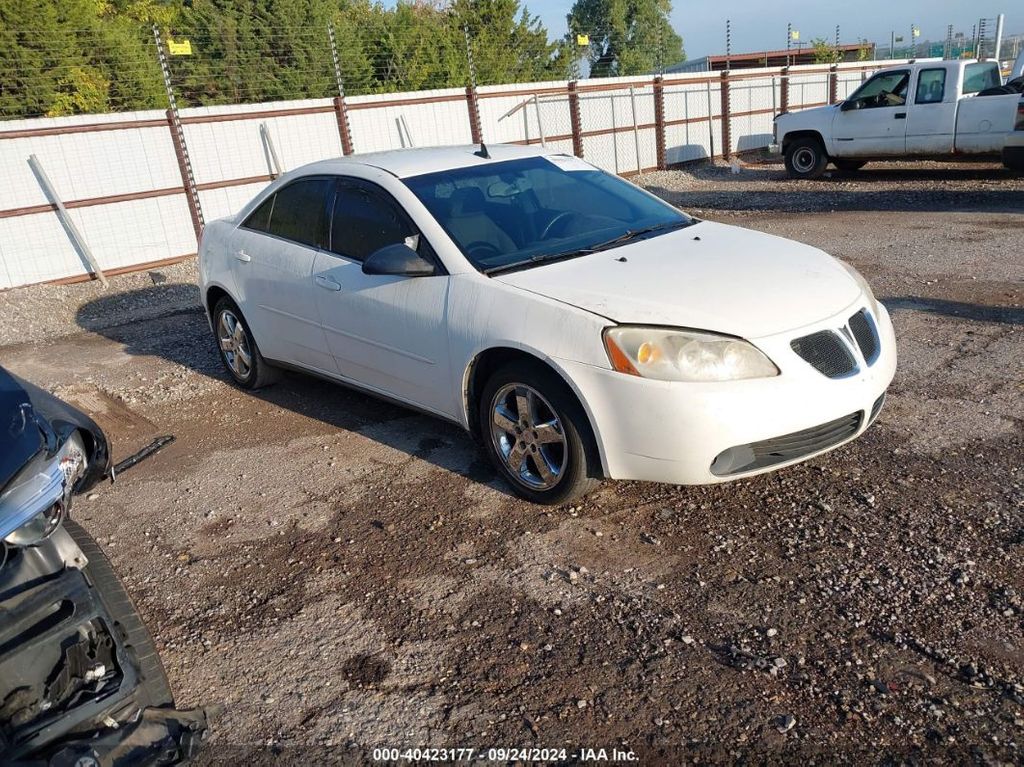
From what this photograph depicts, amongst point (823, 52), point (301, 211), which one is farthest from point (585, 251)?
point (823, 52)

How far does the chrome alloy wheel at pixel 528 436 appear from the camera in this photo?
3988 millimetres

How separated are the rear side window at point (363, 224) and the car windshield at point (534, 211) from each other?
183 millimetres

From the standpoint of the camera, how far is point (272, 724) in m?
2.92

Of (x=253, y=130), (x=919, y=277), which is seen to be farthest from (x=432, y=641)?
(x=253, y=130)

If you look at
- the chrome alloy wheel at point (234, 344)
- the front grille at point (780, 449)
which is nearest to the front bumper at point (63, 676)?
the front grille at point (780, 449)

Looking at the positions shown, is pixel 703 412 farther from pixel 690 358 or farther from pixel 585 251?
pixel 585 251

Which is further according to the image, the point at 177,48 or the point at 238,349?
the point at 177,48

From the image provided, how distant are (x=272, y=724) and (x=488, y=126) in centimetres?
1484

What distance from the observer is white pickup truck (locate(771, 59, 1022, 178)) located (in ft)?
45.5

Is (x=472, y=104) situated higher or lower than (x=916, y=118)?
higher

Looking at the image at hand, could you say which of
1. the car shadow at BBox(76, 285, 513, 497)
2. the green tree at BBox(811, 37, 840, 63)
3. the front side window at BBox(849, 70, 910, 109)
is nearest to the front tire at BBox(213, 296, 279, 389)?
the car shadow at BBox(76, 285, 513, 497)

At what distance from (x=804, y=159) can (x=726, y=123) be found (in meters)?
5.11

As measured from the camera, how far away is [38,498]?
2.32 meters

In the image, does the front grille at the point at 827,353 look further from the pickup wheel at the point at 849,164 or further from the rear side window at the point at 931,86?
the pickup wheel at the point at 849,164
